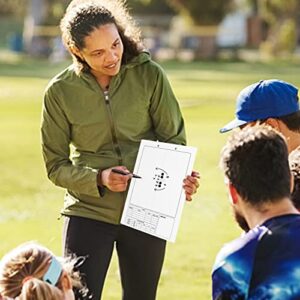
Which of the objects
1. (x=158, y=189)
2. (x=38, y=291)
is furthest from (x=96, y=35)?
(x=38, y=291)

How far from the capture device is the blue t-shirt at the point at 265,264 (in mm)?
3439

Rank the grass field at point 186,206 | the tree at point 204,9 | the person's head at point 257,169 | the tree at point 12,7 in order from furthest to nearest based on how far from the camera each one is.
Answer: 1. the tree at point 12,7
2. the tree at point 204,9
3. the grass field at point 186,206
4. the person's head at point 257,169

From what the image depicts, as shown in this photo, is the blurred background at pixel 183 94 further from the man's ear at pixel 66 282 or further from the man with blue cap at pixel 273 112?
the man's ear at pixel 66 282

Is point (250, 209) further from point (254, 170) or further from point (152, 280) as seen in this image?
point (152, 280)

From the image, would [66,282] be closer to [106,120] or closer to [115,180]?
[115,180]

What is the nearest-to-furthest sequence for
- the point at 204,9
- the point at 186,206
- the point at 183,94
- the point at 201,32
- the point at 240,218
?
the point at 240,218
the point at 186,206
the point at 183,94
the point at 204,9
the point at 201,32

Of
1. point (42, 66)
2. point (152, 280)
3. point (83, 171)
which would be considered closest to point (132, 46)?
point (83, 171)

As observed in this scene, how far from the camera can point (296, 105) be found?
15.6 feet

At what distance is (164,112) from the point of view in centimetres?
528

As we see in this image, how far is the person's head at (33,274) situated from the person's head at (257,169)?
88cm

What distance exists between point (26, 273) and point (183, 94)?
24.5 metres

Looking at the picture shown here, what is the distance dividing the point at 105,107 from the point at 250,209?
1.89 meters

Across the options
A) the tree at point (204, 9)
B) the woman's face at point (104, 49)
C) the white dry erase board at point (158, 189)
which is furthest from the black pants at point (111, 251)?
the tree at point (204, 9)

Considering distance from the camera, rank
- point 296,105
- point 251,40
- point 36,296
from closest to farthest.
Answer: point 36,296, point 296,105, point 251,40
